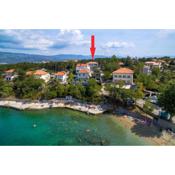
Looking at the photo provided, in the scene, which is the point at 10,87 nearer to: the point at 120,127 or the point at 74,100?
A: the point at 74,100

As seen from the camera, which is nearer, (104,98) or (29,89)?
(104,98)

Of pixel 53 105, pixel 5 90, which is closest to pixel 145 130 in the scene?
pixel 53 105

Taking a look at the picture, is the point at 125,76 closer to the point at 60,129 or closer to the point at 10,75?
the point at 60,129

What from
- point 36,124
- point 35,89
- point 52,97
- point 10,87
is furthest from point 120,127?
point 10,87

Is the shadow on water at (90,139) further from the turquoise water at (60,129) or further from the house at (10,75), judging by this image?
the house at (10,75)

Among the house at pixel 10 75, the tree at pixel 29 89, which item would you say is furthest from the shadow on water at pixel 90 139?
the house at pixel 10 75

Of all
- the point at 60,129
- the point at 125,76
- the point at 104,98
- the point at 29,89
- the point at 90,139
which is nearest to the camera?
the point at 90,139

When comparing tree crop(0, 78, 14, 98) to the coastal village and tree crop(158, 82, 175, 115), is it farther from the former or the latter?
tree crop(158, 82, 175, 115)
